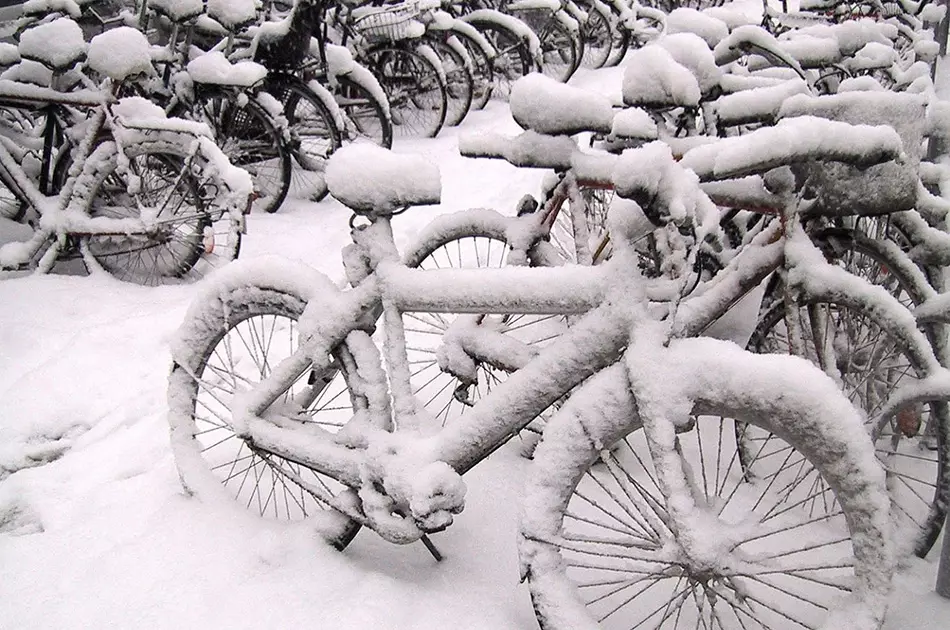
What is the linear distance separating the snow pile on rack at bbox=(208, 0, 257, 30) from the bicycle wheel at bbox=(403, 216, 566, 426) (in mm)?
2273

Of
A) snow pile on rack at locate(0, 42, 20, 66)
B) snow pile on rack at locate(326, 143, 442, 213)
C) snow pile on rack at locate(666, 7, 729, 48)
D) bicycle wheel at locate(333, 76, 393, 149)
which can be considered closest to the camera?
snow pile on rack at locate(326, 143, 442, 213)

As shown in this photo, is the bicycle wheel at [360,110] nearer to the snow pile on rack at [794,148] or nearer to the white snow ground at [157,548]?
the white snow ground at [157,548]

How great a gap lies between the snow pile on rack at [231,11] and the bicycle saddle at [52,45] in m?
0.99

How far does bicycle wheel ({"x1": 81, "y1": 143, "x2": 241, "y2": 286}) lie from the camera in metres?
3.68

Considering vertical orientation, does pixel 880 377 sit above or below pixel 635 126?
below

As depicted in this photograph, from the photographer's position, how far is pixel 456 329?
8.50 feet

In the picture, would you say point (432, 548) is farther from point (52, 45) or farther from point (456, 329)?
point (52, 45)

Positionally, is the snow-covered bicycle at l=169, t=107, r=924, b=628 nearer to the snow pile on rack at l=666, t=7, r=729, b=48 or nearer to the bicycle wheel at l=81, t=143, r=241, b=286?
the snow pile on rack at l=666, t=7, r=729, b=48

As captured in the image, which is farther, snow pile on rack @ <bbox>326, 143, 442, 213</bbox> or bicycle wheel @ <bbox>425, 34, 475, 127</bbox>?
bicycle wheel @ <bbox>425, 34, 475, 127</bbox>

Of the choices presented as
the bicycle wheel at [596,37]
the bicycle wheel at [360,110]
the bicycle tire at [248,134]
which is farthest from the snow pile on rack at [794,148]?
the bicycle wheel at [596,37]

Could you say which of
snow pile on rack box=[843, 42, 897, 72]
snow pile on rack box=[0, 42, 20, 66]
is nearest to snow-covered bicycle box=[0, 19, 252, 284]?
snow pile on rack box=[0, 42, 20, 66]

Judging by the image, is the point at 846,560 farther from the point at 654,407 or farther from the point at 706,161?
the point at 706,161

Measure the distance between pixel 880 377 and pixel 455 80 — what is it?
5.24m

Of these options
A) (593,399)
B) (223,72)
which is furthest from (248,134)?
(593,399)
